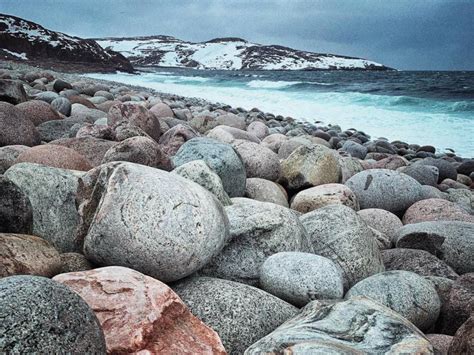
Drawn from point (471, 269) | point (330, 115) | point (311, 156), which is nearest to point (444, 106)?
point (330, 115)

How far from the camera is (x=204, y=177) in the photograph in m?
3.76

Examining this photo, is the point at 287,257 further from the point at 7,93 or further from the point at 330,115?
the point at 330,115

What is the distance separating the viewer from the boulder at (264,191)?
4.95 meters

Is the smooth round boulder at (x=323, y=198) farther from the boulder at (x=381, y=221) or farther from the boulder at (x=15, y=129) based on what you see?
the boulder at (x=15, y=129)

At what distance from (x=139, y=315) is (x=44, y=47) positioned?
4317 cm

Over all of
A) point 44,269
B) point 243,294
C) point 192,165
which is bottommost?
point 243,294

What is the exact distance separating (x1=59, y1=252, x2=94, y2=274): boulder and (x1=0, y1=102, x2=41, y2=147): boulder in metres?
3.08

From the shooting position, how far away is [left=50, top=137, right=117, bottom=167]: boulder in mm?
4930

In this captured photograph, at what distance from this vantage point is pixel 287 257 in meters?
2.92

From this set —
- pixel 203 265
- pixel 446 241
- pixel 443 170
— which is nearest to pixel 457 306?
pixel 446 241

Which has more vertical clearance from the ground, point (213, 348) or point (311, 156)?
point (311, 156)

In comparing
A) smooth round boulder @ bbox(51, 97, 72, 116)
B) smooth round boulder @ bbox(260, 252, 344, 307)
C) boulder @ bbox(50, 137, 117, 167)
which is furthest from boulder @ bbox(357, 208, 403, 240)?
smooth round boulder @ bbox(51, 97, 72, 116)

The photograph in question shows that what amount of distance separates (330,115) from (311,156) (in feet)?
41.5

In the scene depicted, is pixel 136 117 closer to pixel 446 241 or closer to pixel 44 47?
pixel 446 241
